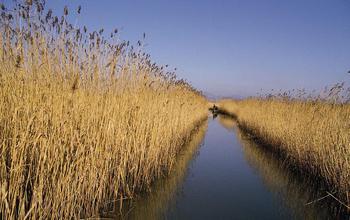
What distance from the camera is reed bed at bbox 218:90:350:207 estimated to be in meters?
4.57

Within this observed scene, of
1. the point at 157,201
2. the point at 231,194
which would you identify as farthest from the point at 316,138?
the point at 157,201

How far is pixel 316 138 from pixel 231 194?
2085mm

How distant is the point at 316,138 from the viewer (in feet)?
19.0

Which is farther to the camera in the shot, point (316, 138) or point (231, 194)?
point (316, 138)

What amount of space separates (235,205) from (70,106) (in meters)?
2.96

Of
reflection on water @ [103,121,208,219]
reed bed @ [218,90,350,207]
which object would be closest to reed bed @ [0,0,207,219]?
reflection on water @ [103,121,208,219]

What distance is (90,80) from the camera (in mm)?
3650

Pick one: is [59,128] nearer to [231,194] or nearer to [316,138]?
[231,194]

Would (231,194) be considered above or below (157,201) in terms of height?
below

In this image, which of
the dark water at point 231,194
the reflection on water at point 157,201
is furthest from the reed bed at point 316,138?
the reflection on water at point 157,201

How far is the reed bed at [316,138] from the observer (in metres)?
4.57

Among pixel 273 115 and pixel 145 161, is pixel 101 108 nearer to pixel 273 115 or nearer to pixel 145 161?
pixel 145 161

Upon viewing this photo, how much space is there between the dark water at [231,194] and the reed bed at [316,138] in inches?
12.9

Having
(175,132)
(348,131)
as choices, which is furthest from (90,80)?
(348,131)
